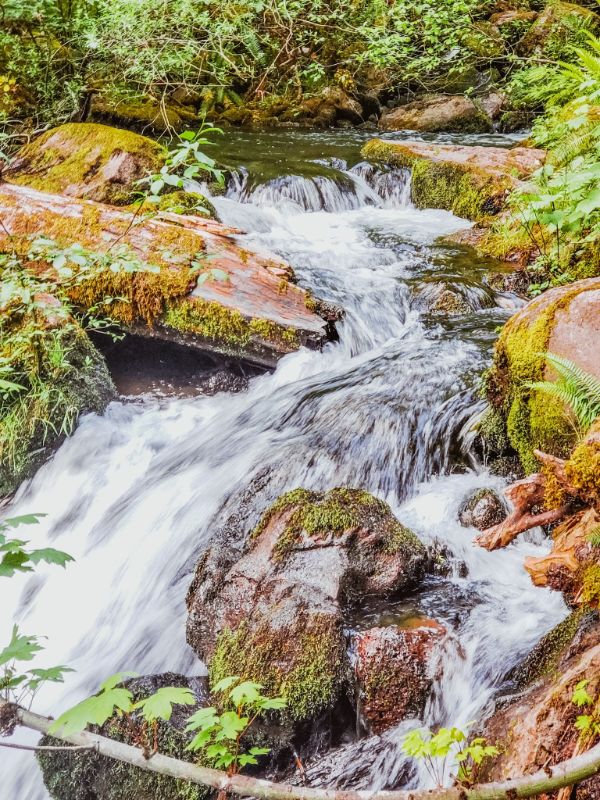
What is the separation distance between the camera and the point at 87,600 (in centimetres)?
400

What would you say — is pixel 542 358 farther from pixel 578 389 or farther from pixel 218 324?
pixel 218 324

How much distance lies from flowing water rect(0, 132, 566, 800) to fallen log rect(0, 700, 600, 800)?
4.08 ft

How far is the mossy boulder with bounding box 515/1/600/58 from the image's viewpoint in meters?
13.3

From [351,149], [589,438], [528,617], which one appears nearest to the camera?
[589,438]

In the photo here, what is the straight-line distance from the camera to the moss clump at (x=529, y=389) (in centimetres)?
332

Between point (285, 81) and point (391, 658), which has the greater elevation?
point (285, 81)

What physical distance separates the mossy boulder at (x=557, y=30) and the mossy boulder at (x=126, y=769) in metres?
14.5

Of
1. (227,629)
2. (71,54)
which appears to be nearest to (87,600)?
(227,629)

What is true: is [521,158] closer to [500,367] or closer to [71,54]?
[500,367]

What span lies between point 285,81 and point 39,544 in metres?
14.5

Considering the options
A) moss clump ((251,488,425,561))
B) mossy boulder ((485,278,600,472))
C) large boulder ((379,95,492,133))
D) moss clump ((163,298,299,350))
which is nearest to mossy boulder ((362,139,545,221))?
large boulder ((379,95,492,133))

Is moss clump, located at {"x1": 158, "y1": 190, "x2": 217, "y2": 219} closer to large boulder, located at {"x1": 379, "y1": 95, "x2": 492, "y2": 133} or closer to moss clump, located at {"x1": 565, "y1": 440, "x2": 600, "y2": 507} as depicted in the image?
moss clump, located at {"x1": 565, "y1": 440, "x2": 600, "y2": 507}

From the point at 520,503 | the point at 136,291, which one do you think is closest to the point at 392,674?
the point at 520,503

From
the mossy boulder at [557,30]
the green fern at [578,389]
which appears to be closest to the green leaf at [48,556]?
the green fern at [578,389]
